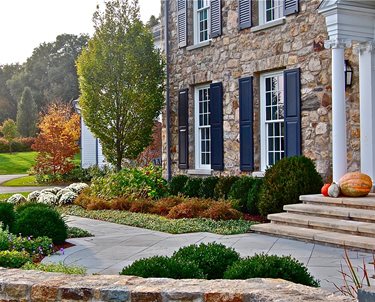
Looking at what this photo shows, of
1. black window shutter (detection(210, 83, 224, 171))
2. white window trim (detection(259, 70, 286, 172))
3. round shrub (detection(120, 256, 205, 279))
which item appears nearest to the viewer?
round shrub (detection(120, 256, 205, 279))

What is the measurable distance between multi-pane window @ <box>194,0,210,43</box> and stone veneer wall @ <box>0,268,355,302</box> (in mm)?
10090

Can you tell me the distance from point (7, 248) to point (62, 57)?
4377 centimetres

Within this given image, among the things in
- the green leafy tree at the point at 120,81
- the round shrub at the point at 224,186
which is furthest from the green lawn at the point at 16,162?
the round shrub at the point at 224,186

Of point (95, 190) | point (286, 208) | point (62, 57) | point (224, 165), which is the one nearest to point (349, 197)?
point (286, 208)

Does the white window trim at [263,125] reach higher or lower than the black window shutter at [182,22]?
lower

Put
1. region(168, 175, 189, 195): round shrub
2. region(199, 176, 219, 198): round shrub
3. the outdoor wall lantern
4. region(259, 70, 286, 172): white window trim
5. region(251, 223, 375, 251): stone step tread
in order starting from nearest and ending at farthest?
region(251, 223, 375, 251): stone step tread → the outdoor wall lantern → region(259, 70, 286, 172): white window trim → region(199, 176, 219, 198): round shrub → region(168, 175, 189, 195): round shrub

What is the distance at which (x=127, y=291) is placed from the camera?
3.73m

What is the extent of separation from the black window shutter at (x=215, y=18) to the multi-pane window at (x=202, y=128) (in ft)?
4.33

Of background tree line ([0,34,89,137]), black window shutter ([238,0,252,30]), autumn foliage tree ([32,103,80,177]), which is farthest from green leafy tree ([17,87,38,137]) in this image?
black window shutter ([238,0,252,30])

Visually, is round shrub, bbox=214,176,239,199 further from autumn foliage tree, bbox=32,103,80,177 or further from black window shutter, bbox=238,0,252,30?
autumn foliage tree, bbox=32,103,80,177

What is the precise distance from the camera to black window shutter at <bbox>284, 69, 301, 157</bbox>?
34.6 ft

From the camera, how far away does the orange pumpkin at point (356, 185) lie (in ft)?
28.2

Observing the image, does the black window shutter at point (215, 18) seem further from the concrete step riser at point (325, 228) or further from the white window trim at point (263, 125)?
the concrete step riser at point (325, 228)

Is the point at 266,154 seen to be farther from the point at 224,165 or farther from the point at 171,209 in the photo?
the point at 171,209
